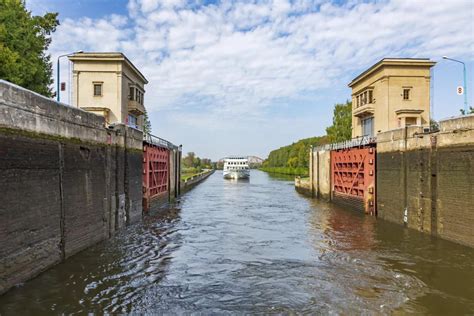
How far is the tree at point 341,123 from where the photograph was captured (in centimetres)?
Result: 5484

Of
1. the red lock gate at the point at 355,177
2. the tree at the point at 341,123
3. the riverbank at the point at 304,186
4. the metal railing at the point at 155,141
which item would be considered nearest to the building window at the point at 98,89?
the metal railing at the point at 155,141

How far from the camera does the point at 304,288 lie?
8.87m

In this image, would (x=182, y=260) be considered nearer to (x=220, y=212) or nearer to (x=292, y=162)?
(x=220, y=212)

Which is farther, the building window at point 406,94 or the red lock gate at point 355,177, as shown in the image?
the building window at point 406,94

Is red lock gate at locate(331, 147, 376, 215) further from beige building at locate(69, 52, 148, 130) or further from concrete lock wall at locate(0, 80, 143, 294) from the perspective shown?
beige building at locate(69, 52, 148, 130)

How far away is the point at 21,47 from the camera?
21469 mm

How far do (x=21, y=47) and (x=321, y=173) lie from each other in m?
22.6

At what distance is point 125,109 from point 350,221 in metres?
20.7

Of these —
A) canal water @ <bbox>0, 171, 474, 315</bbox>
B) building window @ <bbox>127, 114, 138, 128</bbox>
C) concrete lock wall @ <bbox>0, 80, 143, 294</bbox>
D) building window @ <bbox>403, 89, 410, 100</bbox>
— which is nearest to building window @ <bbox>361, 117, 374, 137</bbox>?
building window @ <bbox>403, 89, 410, 100</bbox>

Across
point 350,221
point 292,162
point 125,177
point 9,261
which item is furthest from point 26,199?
point 292,162

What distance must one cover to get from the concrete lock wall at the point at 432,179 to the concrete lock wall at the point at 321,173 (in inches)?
406

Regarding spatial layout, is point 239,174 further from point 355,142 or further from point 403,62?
point 355,142

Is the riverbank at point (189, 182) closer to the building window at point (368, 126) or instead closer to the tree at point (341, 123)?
the building window at point (368, 126)

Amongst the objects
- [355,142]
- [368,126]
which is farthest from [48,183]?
[368,126]
